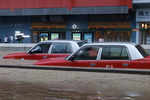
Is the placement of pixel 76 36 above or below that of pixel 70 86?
above

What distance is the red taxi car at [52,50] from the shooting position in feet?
31.8

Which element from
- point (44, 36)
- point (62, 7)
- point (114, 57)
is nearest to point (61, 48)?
point (114, 57)

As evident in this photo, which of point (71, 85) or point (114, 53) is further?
point (114, 53)

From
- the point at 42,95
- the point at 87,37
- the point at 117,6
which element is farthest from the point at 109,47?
the point at 87,37

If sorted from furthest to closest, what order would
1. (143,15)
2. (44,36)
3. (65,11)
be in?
(44,36)
(65,11)
(143,15)

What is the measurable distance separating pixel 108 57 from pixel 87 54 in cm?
60

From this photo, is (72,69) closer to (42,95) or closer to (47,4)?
(42,95)

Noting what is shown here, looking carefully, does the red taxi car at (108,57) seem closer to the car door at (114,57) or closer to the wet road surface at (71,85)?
the car door at (114,57)

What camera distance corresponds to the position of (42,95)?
519 cm

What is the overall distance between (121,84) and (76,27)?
26279mm

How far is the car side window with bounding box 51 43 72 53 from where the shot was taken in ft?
31.9

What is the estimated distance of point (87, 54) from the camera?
7.35 metres

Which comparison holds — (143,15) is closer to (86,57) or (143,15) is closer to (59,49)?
(59,49)

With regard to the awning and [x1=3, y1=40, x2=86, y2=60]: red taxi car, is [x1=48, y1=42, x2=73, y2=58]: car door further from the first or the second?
the awning
